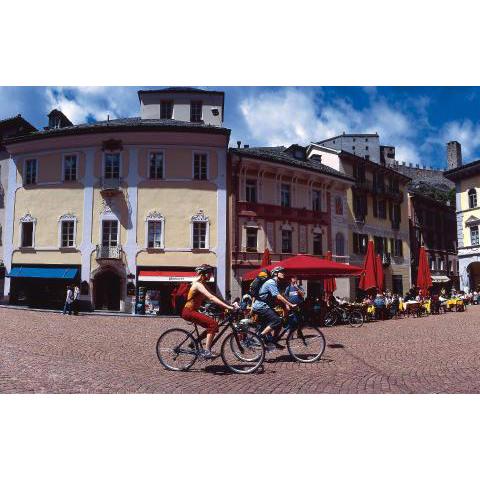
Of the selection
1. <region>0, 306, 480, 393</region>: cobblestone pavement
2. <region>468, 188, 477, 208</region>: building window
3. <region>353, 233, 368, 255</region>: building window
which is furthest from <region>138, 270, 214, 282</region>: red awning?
<region>353, 233, 368, 255</region>: building window

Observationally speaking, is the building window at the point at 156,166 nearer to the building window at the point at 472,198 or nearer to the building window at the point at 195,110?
the building window at the point at 195,110

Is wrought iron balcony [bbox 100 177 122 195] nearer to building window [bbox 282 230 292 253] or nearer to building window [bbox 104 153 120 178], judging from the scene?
building window [bbox 104 153 120 178]

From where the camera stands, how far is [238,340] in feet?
20.9

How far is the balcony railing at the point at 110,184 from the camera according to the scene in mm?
9625

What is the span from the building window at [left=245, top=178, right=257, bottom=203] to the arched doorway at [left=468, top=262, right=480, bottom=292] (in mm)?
11394

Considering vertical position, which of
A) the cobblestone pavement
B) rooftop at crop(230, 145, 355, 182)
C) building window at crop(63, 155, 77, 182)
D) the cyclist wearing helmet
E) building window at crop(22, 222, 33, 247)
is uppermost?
rooftop at crop(230, 145, 355, 182)

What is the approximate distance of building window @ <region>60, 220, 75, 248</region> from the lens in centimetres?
917

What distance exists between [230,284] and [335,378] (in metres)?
6.65

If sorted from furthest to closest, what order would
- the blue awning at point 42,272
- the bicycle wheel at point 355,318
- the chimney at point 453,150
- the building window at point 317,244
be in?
the building window at point 317,244, the bicycle wheel at point 355,318, the chimney at point 453,150, the blue awning at point 42,272

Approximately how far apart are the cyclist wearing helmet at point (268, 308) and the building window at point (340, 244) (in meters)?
15.4

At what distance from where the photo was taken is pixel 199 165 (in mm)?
11125

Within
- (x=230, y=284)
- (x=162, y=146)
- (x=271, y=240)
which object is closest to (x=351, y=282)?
(x=271, y=240)

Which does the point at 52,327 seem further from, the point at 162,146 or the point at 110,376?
the point at 162,146

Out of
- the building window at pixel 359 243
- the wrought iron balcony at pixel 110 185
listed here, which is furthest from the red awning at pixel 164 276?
the building window at pixel 359 243
